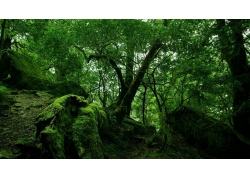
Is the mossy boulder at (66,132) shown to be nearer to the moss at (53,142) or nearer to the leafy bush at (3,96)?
the moss at (53,142)

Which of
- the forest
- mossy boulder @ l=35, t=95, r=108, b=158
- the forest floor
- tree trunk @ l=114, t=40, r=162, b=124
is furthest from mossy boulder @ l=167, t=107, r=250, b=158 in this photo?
mossy boulder @ l=35, t=95, r=108, b=158

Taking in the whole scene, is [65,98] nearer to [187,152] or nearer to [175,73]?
[175,73]

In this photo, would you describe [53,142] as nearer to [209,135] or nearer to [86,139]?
[86,139]

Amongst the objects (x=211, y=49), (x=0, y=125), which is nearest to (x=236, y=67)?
(x=211, y=49)

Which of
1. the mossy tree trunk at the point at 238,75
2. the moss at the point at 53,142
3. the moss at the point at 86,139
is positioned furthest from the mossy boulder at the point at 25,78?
the mossy tree trunk at the point at 238,75

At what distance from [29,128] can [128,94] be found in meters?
5.03

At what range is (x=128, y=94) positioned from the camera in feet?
31.0

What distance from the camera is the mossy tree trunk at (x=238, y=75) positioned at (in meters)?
5.82

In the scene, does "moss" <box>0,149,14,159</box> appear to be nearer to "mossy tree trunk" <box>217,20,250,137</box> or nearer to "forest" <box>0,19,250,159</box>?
"forest" <box>0,19,250,159</box>

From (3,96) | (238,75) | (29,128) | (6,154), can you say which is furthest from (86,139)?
(238,75)

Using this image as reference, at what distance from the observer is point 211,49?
6770 millimetres

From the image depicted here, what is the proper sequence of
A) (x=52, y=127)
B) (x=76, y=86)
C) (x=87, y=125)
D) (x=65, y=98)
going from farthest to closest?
(x=76, y=86) < (x=65, y=98) < (x=87, y=125) < (x=52, y=127)

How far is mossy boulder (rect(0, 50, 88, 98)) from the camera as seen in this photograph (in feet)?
28.2
